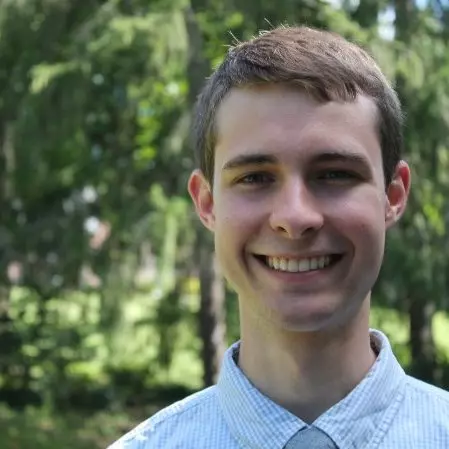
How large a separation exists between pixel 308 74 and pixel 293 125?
0.08 metres

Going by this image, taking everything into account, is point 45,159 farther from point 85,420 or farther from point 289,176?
point 289,176

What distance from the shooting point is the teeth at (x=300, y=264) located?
1.13 meters

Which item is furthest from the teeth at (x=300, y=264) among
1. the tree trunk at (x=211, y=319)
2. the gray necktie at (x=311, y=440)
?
the tree trunk at (x=211, y=319)

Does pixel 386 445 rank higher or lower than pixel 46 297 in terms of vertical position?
higher

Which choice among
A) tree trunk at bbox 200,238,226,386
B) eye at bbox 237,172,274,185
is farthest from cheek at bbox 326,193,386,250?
tree trunk at bbox 200,238,226,386

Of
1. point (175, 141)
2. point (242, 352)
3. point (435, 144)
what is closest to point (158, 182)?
point (175, 141)

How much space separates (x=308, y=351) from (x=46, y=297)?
763cm

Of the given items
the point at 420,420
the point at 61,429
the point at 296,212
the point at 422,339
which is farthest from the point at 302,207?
the point at 422,339

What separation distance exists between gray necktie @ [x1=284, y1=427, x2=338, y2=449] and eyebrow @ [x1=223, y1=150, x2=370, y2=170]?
0.38 metres

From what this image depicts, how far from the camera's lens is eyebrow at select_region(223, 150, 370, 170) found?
111cm

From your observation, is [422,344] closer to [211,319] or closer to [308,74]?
[211,319]

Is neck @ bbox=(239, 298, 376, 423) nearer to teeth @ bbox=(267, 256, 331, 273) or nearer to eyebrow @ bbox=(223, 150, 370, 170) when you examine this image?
teeth @ bbox=(267, 256, 331, 273)

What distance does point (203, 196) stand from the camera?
1.34 m

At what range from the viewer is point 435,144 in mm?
6184
